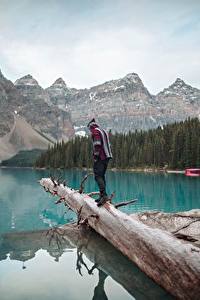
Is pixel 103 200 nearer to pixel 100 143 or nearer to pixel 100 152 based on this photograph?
pixel 100 152

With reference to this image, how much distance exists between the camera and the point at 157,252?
8203 mm

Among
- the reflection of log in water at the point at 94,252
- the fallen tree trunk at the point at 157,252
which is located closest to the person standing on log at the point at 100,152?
the fallen tree trunk at the point at 157,252

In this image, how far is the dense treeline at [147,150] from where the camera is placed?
4392 inches

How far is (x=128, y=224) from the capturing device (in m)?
10.2

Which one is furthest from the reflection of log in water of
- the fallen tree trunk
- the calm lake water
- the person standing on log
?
the person standing on log

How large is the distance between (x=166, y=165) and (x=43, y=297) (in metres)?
117

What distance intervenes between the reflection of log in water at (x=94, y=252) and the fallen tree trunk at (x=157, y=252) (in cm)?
25

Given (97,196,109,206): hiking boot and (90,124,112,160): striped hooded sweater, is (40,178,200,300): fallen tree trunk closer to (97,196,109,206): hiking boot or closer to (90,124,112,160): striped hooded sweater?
(97,196,109,206): hiking boot

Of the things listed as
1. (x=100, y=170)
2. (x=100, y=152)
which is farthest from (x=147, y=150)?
(x=100, y=152)

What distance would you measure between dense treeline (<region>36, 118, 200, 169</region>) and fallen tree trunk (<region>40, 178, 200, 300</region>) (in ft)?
328

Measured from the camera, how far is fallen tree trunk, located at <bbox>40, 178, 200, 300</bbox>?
717 cm

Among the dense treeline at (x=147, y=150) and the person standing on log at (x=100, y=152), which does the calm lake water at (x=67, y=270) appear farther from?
the dense treeline at (x=147, y=150)

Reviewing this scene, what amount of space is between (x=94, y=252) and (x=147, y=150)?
11903 centimetres

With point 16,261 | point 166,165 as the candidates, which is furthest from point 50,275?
point 166,165
